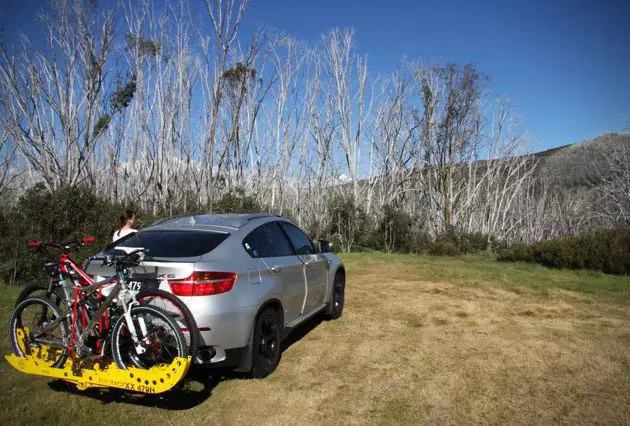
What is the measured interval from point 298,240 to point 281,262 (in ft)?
2.81

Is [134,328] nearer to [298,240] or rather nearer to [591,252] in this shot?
[298,240]

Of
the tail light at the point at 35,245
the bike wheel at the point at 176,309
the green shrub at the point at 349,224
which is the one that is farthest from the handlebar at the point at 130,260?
the green shrub at the point at 349,224

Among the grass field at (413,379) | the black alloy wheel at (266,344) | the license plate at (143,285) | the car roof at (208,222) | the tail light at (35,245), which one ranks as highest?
the car roof at (208,222)

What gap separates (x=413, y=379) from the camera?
3910mm

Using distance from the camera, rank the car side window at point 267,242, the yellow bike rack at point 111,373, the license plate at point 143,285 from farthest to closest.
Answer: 1. the car side window at point 267,242
2. the license plate at point 143,285
3. the yellow bike rack at point 111,373

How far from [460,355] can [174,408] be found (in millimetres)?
2957

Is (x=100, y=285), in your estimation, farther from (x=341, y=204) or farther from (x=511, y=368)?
(x=341, y=204)

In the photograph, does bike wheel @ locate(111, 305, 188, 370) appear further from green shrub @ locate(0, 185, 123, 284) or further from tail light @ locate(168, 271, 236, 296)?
green shrub @ locate(0, 185, 123, 284)

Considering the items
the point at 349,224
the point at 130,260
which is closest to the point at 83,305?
the point at 130,260

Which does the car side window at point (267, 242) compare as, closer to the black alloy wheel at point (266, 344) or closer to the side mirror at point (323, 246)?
the black alloy wheel at point (266, 344)

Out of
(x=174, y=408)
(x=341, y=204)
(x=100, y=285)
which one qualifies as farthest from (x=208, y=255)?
(x=341, y=204)

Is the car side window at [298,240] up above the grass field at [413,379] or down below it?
above

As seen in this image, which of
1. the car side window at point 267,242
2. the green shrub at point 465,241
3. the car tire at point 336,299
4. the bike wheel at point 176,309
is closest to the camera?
the bike wheel at point 176,309

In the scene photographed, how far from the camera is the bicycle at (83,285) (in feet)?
10.0
